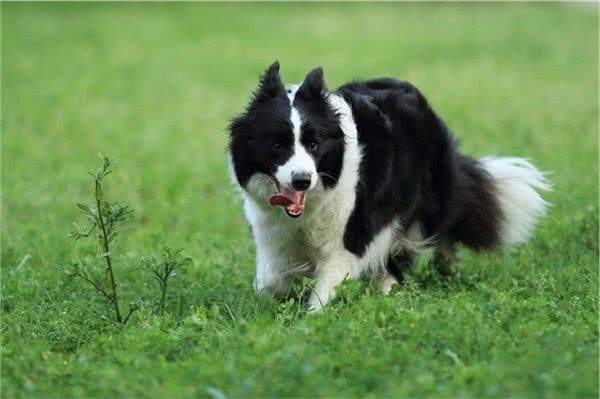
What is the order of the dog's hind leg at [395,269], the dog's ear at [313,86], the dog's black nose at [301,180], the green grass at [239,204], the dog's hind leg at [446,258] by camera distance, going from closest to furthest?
the green grass at [239,204] → the dog's black nose at [301,180] → the dog's ear at [313,86] → the dog's hind leg at [395,269] → the dog's hind leg at [446,258]

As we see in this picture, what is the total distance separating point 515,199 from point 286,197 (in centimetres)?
245

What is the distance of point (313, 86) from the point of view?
5949 millimetres

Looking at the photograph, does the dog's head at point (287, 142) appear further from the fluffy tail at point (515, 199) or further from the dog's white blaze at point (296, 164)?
the fluffy tail at point (515, 199)

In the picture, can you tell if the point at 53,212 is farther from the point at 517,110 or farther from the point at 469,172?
the point at 517,110

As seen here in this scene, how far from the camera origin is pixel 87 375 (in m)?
4.68

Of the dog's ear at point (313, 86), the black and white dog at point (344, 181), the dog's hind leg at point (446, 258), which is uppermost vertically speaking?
the dog's ear at point (313, 86)

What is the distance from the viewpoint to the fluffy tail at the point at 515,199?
7.51m

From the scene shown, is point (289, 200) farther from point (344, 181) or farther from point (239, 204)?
point (239, 204)

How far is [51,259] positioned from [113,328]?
241cm

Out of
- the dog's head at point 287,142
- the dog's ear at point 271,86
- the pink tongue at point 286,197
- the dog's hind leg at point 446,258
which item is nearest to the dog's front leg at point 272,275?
the dog's head at point 287,142

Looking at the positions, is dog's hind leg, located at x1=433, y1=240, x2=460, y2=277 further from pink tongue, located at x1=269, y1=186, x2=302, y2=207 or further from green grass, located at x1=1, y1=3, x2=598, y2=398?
pink tongue, located at x1=269, y1=186, x2=302, y2=207

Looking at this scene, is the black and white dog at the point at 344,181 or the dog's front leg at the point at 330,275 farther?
the dog's front leg at the point at 330,275

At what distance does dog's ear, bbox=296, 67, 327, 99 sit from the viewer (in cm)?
595

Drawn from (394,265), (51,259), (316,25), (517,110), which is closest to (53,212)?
(51,259)
